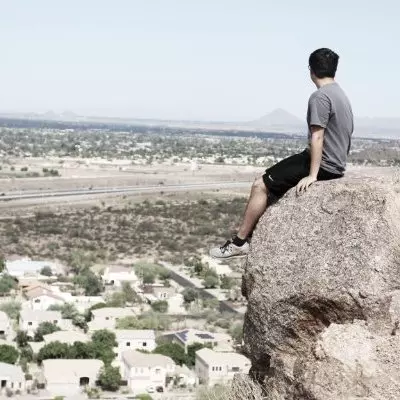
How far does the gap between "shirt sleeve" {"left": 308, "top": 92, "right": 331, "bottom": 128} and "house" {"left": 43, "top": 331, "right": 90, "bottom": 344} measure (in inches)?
1077

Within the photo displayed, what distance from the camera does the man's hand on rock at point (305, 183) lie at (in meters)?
6.44

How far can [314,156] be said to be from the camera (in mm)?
6398

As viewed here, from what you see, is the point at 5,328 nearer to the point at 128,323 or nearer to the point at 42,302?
the point at 42,302

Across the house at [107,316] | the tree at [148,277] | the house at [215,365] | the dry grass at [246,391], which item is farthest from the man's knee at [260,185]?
the tree at [148,277]

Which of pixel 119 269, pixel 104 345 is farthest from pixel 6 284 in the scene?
pixel 104 345

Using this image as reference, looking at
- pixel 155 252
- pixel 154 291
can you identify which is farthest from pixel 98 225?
pixel 154 291

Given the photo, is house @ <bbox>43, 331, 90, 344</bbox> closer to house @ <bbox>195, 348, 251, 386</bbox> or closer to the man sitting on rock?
house @ <bbox>195, 348, 251, 386</bbox>

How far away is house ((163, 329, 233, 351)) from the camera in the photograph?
33.1m

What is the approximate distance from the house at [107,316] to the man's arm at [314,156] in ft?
96.7

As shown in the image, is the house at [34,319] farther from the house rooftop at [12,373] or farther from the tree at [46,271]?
the tree at [46,271]

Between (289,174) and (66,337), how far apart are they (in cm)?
2764

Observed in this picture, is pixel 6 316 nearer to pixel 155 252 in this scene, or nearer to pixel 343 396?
pixel 155 252

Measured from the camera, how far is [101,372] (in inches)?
1161

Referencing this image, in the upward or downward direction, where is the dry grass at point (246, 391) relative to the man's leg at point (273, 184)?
downward
